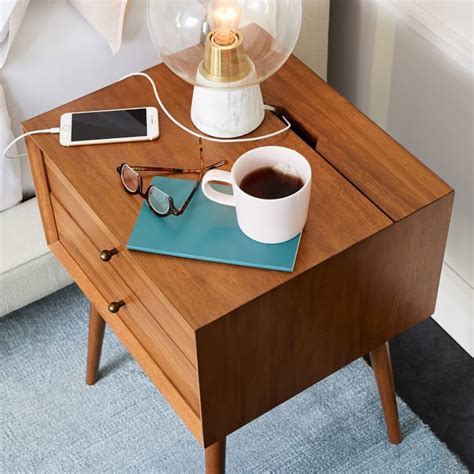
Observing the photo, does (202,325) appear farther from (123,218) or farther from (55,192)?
(55,192)

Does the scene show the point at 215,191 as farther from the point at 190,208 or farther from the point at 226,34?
the point at 226,34

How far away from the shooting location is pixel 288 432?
146cm

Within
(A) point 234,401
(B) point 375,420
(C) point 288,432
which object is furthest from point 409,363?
(A) point 234,401

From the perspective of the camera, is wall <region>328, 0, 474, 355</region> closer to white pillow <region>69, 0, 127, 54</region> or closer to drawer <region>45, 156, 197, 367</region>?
white pillow <region>69, 0, 127, 54</region>

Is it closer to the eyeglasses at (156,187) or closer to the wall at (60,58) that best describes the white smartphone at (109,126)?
the eyeglasses at (156,187)

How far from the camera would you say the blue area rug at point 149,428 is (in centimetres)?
142

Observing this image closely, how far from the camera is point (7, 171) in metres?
1.43

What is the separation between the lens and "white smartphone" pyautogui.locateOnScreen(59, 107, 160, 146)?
1145 millimetres

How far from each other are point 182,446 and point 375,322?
0.45 metres

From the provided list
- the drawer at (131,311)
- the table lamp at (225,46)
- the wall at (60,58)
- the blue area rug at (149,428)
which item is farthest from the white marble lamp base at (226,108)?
the blue area rug at (149,428)

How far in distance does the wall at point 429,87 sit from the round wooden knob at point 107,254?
2.04 ft

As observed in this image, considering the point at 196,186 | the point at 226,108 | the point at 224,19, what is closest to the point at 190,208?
the point at 196,186

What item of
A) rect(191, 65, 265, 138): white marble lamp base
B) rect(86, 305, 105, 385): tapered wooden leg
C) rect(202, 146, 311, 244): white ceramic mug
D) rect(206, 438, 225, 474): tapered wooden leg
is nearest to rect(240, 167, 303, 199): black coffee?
rect(202, 146, 311, 244): white ceramic mug

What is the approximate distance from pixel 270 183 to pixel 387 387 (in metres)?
0.45
